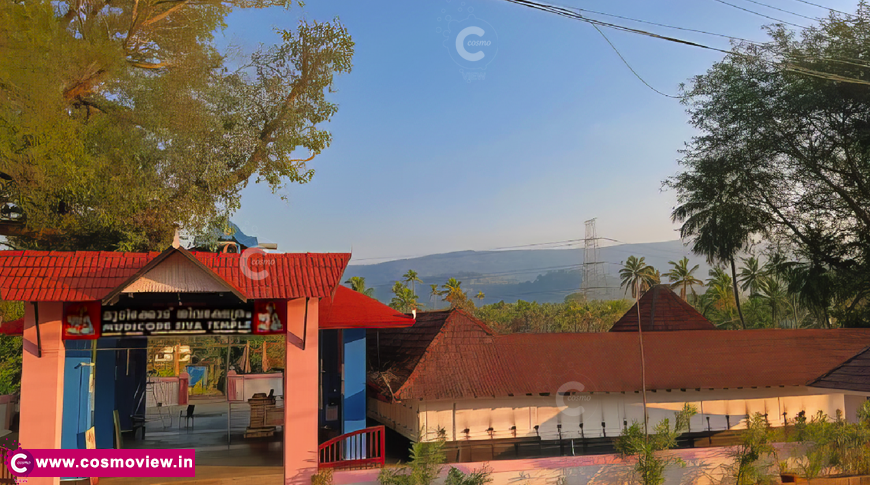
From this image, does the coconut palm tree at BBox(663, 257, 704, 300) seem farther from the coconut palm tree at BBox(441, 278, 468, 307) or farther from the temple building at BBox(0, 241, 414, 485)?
the temple building at BBox(0, 241, 414, 485)

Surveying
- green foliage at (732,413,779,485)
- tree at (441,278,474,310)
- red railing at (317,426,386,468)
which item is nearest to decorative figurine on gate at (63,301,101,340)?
red railing at (317,426,386,468)

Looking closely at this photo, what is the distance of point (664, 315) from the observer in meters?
21.0

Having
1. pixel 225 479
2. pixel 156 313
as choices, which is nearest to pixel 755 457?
pixel 225 479

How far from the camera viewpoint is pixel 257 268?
1294 cm

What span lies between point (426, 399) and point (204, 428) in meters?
8.35

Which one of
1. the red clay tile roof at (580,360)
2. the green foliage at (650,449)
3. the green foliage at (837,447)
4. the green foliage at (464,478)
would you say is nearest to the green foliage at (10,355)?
the red clay tile roof at (580,360)

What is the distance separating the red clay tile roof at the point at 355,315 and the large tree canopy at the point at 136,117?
32.8 ft

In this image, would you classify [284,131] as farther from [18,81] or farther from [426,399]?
[426,399]

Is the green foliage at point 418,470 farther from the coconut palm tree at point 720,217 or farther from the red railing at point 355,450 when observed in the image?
the coconut palm tree at point 720,217

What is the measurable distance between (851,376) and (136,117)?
23.5 meters

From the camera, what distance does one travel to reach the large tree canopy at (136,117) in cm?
1936

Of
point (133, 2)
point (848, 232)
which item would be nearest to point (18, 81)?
point (133, 2)

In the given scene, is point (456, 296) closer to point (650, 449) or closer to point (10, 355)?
point (10, 355)

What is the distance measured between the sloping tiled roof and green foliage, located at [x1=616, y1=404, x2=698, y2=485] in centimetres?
456
